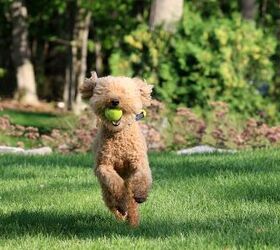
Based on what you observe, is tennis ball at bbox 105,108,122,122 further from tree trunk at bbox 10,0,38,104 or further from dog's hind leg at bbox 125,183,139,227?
tree trunk at bbox 10,0,38,104

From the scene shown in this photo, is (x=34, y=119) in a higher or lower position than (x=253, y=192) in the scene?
lower

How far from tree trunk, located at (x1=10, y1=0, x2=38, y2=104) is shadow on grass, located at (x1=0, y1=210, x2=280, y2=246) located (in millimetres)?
19252

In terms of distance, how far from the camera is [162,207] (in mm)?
7273

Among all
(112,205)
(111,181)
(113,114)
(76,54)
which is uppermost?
(113,114)

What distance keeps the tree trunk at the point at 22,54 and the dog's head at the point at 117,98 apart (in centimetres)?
1975

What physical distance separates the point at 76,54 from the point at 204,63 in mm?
13756

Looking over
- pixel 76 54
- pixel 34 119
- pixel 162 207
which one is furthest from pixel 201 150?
pixel 76 54

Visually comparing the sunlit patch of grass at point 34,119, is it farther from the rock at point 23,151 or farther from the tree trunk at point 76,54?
the rock at point 23,151

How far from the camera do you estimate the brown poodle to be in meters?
6.13

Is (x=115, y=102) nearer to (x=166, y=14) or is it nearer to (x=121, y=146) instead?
(x=121, y=146)

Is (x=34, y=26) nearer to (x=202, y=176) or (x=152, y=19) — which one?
(x=152, y=19)

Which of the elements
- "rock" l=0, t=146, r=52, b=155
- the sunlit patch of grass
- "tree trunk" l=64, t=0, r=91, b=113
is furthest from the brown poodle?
"tree trunk" l=64, t=0, r=91, b=113

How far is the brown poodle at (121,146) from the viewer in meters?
6.13

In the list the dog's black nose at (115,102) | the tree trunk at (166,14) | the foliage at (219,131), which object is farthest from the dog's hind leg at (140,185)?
the tree trunk at (166,14)
